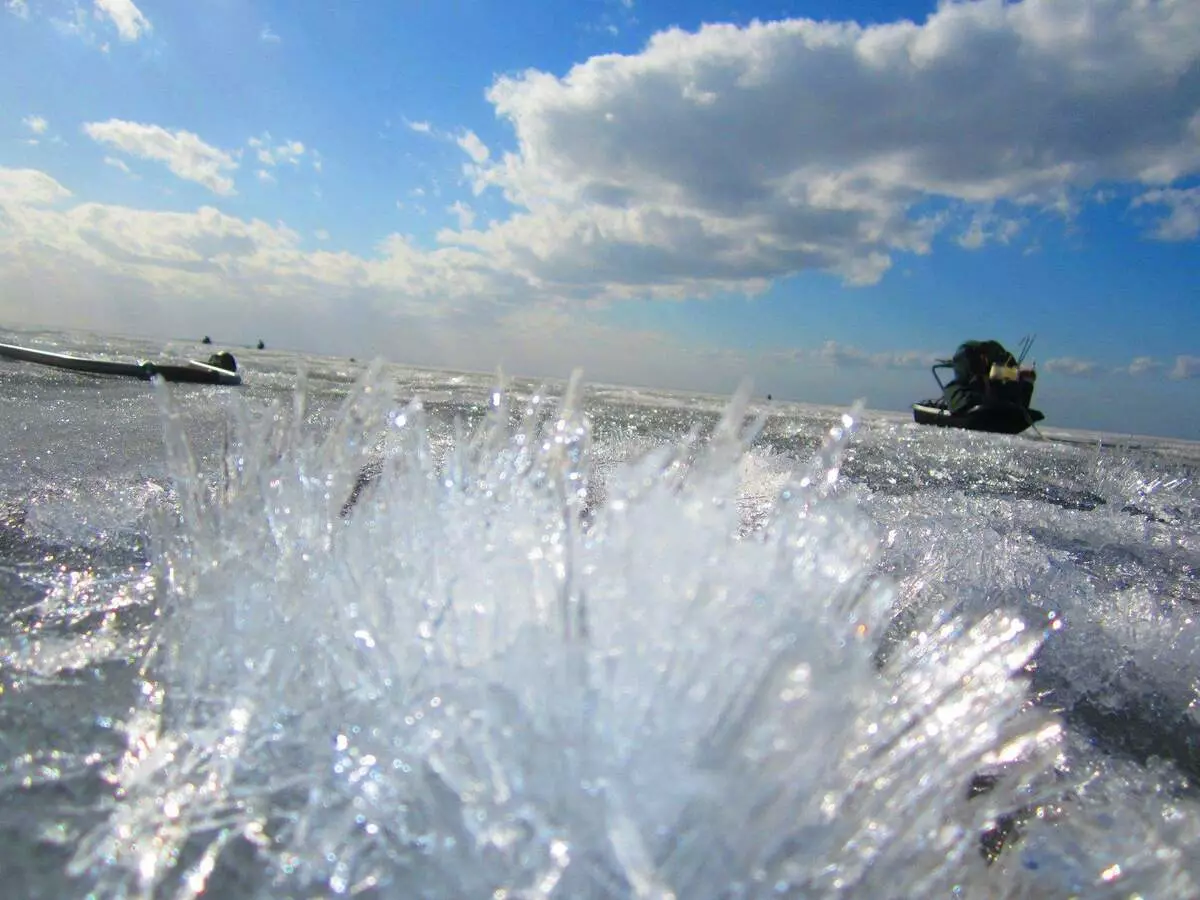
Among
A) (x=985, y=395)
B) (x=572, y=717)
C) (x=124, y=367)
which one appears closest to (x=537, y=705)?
(x=572, y=717)

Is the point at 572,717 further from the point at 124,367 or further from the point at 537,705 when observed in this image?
the point at 124,367

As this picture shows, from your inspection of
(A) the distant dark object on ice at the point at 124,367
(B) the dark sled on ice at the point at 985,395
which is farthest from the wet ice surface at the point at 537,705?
(B) the dark sled on ice at the point at 985,395

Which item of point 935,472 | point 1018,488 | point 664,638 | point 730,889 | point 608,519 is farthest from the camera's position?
point 935,472

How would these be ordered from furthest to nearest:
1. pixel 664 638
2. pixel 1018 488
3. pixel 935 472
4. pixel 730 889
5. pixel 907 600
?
pixel 935 472 → pixel 1018 488 → pixel 907 600 → pixel 664 638 → pixel 730 889

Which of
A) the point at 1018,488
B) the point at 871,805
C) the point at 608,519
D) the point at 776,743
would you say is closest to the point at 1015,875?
the point at 871,805

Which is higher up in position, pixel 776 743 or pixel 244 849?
pixel 776 743

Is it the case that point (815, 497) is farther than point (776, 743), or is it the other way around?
point (815, 497)

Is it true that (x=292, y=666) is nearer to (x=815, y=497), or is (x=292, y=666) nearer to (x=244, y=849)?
(x=244, y=849)

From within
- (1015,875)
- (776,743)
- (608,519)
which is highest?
(608,519)

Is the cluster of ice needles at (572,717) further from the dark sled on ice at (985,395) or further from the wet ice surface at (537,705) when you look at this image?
the dark sled on ice at (985,395)
